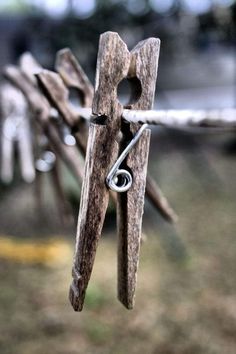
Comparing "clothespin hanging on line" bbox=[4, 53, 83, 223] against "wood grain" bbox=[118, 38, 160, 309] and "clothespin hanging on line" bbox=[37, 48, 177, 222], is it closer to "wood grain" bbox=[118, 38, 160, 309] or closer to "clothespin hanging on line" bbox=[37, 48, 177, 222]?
"clothespin hanging on line" bbox=[37, 48, 177, 222]

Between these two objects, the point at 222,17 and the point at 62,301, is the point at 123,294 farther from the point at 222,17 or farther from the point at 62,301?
the point at 222,17

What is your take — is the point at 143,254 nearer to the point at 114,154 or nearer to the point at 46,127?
the point at 46,127

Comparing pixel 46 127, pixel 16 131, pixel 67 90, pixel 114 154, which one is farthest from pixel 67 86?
pixel 16 131

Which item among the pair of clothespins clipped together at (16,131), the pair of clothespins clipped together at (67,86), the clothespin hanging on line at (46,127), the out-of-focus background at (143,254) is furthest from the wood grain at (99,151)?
the pair of clothespins clipped together at (16,131)

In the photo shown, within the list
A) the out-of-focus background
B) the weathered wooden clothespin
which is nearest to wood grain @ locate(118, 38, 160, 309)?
the weathered wooden clothespin

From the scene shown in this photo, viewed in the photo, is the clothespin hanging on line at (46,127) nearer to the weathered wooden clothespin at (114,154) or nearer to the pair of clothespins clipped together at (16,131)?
the weathered wooden clothespin at (114,154)
